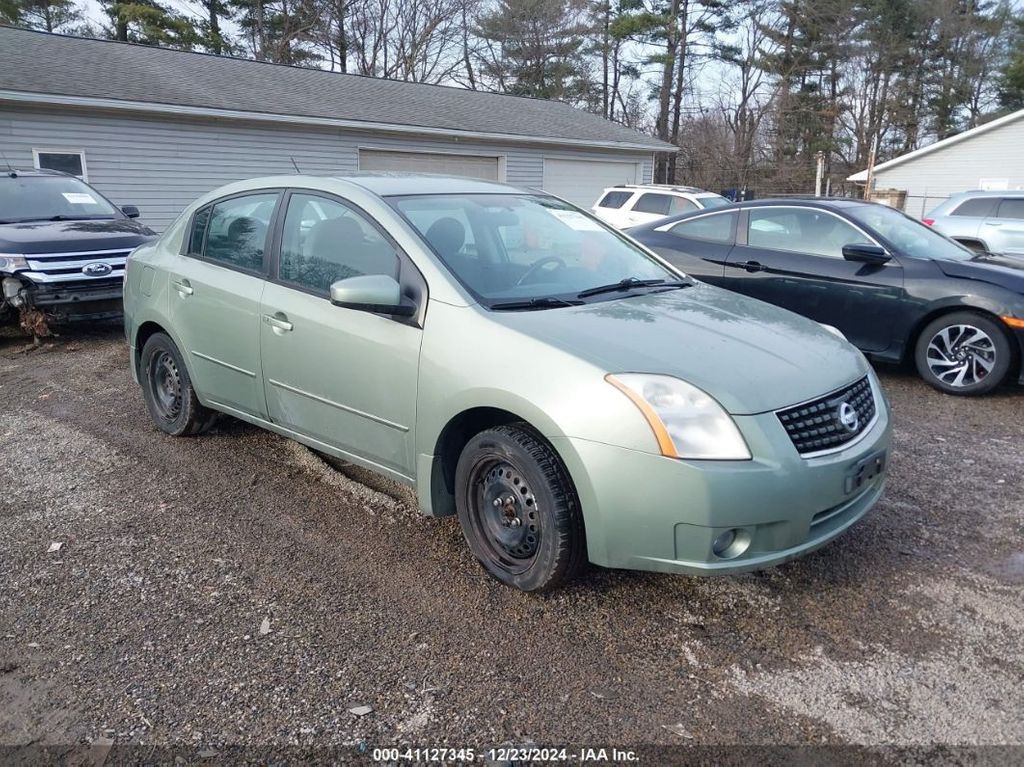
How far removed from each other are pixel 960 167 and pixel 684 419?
108ft

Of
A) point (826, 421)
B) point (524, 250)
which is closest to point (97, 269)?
point (524, 250)

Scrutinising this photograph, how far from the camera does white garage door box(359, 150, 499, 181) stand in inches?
683

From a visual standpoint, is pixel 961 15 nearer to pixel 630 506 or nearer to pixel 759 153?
pixel 759 153

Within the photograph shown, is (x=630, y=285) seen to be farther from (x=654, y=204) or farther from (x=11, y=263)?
(x=654, y=204)

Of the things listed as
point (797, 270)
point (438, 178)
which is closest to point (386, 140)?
point (797, 270)

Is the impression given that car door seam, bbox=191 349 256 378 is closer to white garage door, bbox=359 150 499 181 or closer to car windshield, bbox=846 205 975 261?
car windshield, bbox=846 205 975 261

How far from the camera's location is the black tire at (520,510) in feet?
9.43

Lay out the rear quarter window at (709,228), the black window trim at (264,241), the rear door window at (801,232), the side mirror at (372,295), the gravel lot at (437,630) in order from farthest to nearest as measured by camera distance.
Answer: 1. the rear quarter window at (709,228)
2. the rear door window at (801,232)
3. the black window trim at (264,241)
4. the side mirror at (372,295)
5. the gravel lot at (437,630)

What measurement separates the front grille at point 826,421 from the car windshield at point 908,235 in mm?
3813

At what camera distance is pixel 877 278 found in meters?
6.26

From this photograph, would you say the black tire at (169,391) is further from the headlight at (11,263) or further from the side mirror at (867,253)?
the side mirror at (867,253)

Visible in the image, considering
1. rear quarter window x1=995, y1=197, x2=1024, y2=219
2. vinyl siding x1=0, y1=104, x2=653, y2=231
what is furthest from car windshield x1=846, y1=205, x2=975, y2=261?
vinyl siding x1=0, y1=104, x2=653, y2=231

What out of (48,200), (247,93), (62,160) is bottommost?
(48,200)

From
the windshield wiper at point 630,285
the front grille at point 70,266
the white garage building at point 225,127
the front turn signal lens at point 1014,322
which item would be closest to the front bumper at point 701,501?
the windshield wiper at point 630,285
